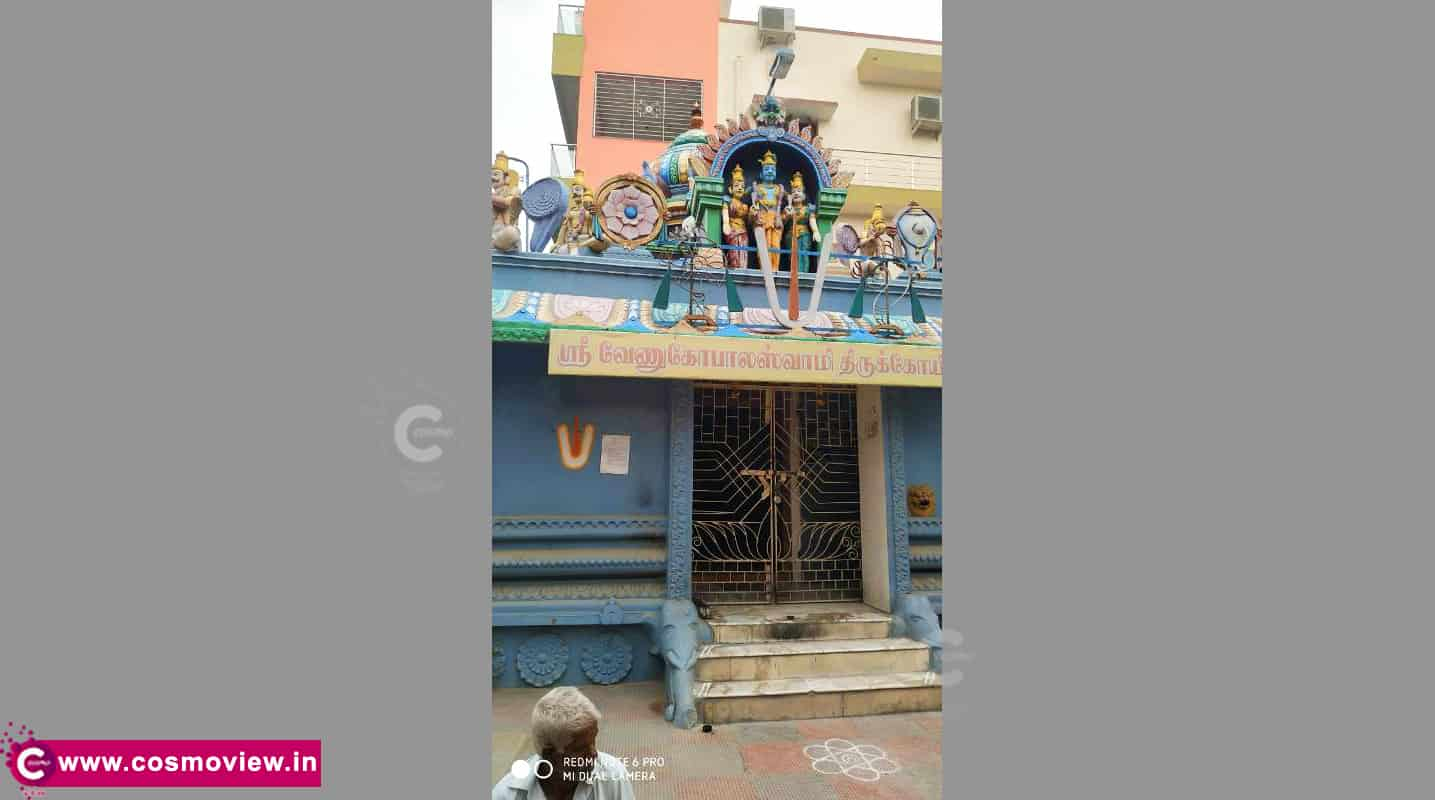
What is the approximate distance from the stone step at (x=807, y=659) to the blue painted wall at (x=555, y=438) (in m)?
1.33

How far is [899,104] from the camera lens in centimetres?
1566

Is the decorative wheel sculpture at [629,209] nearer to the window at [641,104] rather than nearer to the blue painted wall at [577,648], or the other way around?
the blue painted wall at [577,648]

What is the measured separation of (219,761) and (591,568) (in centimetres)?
381

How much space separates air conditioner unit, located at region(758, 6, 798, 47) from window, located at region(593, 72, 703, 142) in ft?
8.09

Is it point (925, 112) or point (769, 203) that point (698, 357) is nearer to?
point (769, 203)

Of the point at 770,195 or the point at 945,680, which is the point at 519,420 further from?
the point at 945,680

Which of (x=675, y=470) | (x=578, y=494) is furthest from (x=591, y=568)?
(x=675, y=470)

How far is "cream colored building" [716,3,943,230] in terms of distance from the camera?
14.9m

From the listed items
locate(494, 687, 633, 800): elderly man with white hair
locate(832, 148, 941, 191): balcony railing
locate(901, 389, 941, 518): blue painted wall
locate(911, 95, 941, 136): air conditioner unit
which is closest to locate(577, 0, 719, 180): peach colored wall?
locate(832, 148, 941, 191): balcony railing

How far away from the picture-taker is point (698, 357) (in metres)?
4.81

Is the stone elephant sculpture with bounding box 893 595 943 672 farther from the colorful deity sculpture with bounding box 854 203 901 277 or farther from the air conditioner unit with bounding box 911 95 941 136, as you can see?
the air conditioner unit with bounding box 911 95 941 136

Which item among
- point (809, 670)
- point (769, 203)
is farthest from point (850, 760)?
point (769, 203)

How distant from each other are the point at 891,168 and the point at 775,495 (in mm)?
11365

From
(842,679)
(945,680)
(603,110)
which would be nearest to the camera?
(945,680)
